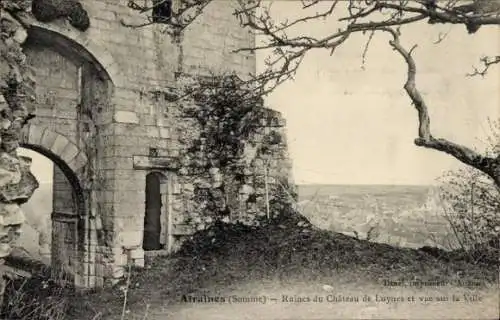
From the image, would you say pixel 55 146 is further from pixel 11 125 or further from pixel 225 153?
pixel 11 125

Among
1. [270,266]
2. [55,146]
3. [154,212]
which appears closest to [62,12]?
[55,146]

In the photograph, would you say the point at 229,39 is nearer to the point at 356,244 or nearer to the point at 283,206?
the point at 283,206

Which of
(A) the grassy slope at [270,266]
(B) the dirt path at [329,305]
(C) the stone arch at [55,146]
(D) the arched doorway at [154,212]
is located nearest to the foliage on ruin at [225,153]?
(A) the grassy slope at [270,266]

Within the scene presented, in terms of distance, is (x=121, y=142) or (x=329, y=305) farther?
(x=121, y=142)

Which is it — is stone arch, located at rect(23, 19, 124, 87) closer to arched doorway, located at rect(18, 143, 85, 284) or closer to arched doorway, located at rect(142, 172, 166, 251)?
arched doorway, located at rect(18, 143, 85, 284)

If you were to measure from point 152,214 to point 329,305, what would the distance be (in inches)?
183

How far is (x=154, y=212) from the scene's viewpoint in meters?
9.82

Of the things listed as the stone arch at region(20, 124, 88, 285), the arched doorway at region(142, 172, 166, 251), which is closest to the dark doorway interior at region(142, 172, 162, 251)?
the arched doorway at region(142, 172, 166, 251)

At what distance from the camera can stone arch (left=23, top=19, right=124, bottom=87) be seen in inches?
319

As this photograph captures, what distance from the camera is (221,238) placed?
372 inches

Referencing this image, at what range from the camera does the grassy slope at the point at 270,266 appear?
7039 mm

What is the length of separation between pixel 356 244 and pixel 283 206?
209cm

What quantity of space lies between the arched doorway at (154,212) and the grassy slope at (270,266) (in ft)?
1.94

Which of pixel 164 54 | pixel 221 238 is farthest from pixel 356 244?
pixel 164 54
